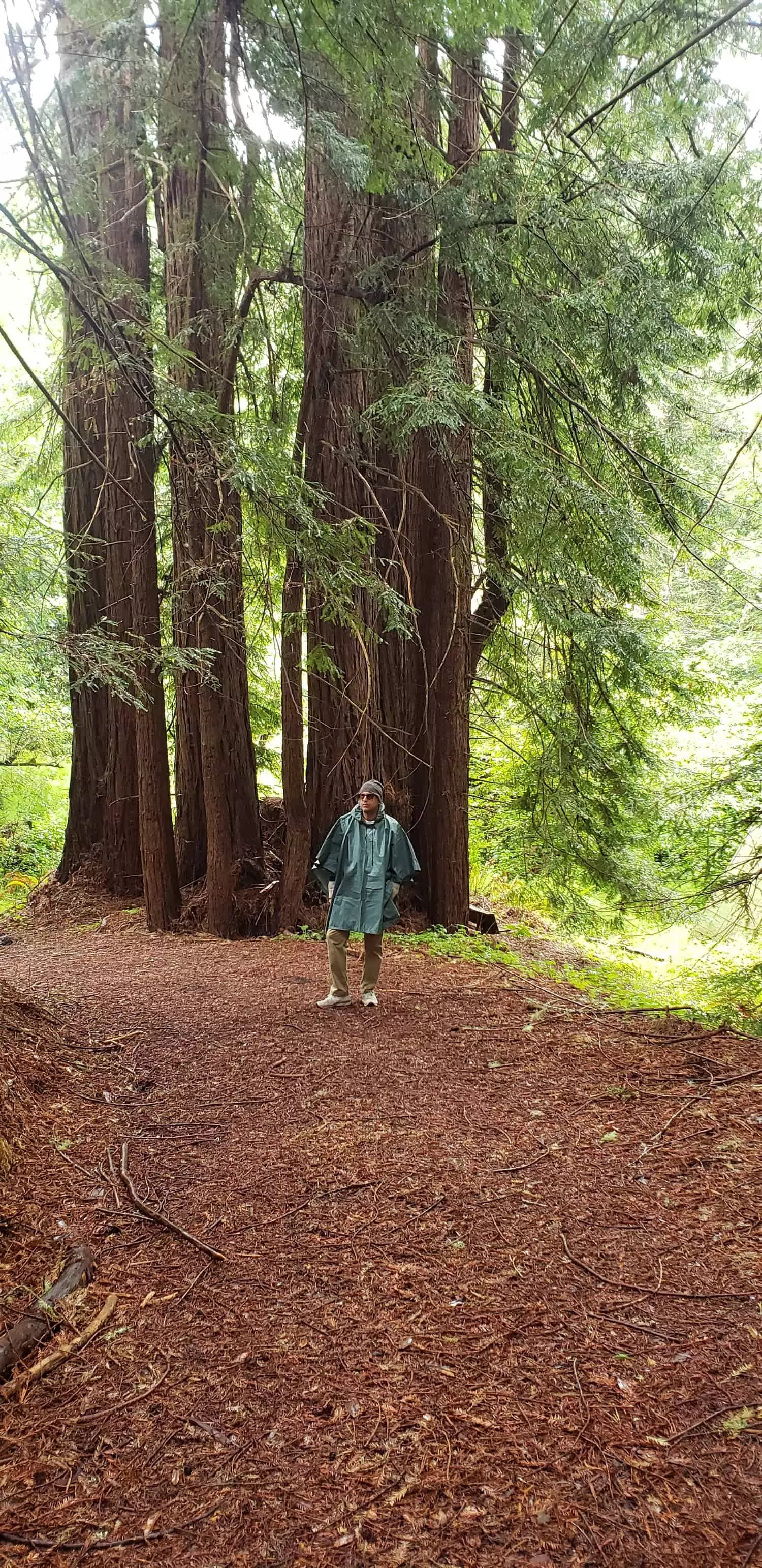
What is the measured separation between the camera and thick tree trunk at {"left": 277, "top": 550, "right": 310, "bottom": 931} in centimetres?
802

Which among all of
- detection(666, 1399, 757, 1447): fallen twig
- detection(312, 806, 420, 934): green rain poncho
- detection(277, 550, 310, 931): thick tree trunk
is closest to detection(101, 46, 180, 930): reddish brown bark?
detection(277, 550, 310, 931): thick tree trunk

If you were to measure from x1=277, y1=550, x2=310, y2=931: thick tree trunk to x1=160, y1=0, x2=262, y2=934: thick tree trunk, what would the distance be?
49cm

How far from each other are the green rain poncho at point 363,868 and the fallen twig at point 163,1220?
2.67 metres

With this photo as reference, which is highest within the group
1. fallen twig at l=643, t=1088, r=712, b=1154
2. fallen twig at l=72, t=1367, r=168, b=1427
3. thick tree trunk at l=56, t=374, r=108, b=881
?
thick tree trunk at l=56, t=374, r=108, b=881

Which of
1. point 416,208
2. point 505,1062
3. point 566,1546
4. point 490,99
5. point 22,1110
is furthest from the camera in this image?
point 490,99

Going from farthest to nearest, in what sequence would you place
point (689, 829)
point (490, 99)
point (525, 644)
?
1. point (525, 644)
2. point (689, 829)
3. point (490, 99)

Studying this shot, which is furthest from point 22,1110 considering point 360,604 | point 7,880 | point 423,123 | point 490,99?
point 7,880

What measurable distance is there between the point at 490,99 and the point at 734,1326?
1004 cm

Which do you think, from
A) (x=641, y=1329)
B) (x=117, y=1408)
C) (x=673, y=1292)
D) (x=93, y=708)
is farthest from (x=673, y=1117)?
(x=93, y=708)

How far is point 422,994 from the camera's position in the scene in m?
6.81

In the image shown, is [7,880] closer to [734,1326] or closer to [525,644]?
[525,644]

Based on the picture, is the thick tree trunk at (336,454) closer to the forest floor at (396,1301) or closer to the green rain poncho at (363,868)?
the green rain poncho at (363,868)

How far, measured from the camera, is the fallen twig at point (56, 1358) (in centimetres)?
268

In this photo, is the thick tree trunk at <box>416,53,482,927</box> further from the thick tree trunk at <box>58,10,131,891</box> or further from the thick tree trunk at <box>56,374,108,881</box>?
the thick tree trunk at <box>56,374,108,881</box>
